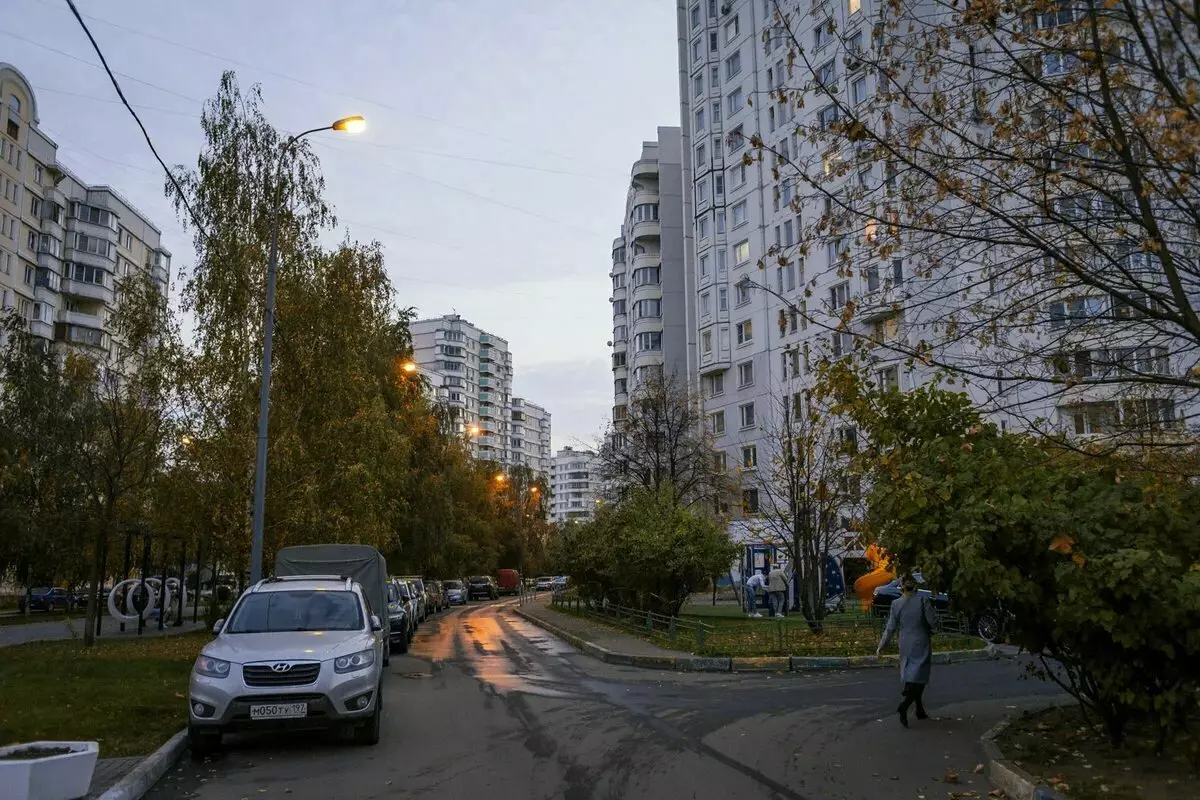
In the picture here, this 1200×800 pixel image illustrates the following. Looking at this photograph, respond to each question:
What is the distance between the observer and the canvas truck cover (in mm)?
21328

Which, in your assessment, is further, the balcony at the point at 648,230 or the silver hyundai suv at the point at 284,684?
the balcony at the point at 648,230

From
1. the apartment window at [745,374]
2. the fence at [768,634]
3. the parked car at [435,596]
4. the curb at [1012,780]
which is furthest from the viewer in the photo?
the apartment window at [745,374]

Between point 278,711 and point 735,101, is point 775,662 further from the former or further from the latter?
point 735,101

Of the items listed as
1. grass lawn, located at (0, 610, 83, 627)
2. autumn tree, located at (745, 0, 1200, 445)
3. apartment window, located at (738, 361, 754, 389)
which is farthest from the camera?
apartment window, located at (738, 361, 754, 389)

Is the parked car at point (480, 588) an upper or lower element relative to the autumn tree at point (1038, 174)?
lower

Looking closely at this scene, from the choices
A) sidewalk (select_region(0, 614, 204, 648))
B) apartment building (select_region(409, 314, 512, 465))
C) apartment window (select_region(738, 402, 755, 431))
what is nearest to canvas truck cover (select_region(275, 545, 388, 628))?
sidewalk (select_region(0, 614, 204, 648))

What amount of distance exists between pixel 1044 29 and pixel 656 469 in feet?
113

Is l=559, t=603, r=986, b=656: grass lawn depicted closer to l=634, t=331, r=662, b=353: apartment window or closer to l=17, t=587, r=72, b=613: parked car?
l=17, t=587, r=72, b=613: parked car

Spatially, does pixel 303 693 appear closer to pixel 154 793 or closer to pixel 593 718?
pixel 154 793

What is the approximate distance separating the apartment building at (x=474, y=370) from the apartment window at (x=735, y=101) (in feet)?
296

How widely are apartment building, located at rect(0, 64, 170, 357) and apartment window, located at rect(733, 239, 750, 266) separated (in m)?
35.2

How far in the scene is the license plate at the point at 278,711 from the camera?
9.43 m

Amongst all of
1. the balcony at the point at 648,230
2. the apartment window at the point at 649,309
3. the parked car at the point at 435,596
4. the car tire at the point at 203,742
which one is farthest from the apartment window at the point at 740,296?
the car tire at the point at 203,742

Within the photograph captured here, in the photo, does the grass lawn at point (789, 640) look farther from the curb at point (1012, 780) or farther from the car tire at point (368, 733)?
the car tire at point (368, 733)
